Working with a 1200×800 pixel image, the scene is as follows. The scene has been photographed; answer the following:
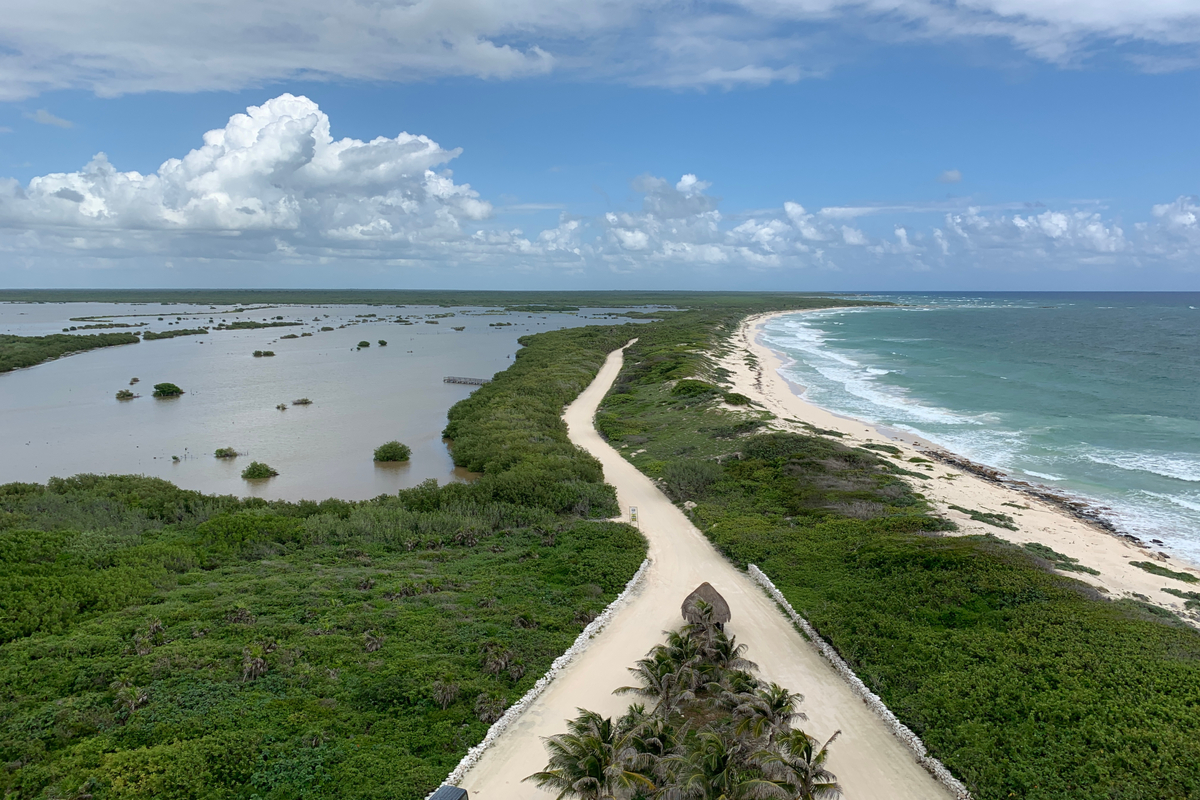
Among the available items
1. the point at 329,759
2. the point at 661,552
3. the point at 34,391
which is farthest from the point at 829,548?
the point at 34,391

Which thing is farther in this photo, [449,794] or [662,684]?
[662,684]

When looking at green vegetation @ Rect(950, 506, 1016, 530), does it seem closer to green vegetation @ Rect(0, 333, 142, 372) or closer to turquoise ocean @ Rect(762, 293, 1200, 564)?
turquoise ocean @ Rect(762, 293, 1200, 564)

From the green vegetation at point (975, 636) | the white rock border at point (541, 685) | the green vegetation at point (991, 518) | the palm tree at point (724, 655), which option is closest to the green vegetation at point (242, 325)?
the green vegetation at point (975, 636)

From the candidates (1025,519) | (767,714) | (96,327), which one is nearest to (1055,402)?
(1025,519)

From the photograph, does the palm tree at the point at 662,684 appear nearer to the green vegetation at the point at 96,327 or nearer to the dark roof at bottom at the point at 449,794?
the dark roof at bottom at the point at 449,794

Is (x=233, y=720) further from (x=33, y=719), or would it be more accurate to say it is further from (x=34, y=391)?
(x=34, y=391)

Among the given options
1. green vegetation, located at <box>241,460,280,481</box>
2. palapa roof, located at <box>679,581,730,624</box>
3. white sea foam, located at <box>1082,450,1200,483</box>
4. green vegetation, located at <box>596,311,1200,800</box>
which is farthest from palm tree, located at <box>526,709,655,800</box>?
white sea foam, located at <box>1082,450,1200,483</box>

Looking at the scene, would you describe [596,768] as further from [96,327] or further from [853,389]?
[96,327]

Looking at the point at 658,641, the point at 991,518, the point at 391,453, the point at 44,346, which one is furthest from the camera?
the point at 44,346
